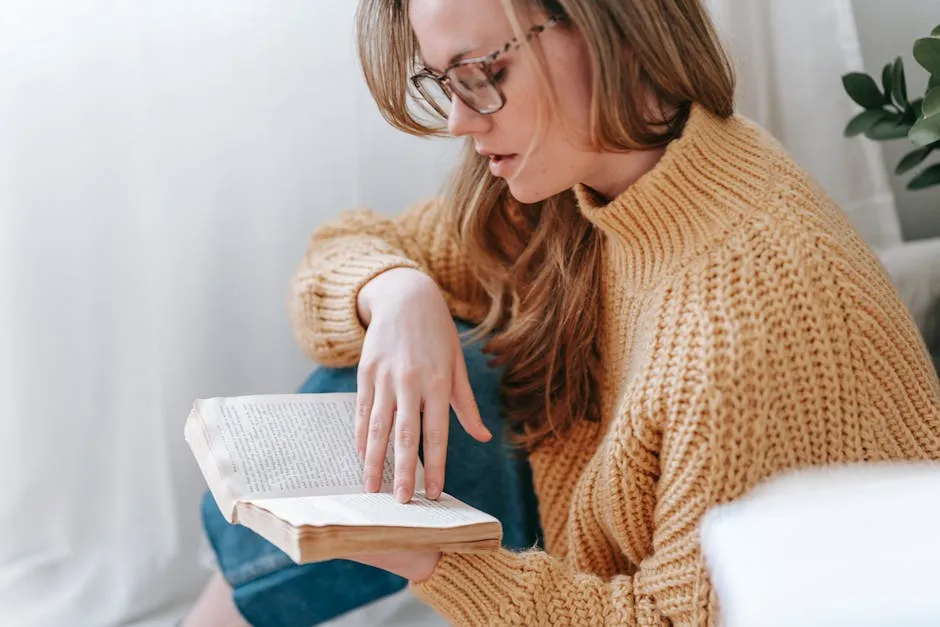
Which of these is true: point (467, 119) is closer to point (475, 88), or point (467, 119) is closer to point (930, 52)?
point (475, 88)

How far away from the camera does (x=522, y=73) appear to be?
73cm

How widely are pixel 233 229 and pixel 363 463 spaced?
52 centimetres

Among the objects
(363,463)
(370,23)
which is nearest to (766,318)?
(363,463)

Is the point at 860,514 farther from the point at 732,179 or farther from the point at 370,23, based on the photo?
the point at 370,23

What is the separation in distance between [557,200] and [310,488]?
384 millimetres

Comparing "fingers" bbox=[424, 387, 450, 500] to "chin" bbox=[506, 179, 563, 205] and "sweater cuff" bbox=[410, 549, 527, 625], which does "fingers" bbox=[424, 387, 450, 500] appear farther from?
"chin" bbox=[506, 179, 563, 205]

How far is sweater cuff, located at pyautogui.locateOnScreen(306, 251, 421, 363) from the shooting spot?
955 mm

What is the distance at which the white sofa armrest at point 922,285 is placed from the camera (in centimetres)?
104

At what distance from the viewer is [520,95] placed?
745mm

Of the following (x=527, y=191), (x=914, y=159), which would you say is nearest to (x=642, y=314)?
(x=527, y=191)

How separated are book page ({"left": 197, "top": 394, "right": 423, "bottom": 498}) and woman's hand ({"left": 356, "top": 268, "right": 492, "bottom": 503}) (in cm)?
3

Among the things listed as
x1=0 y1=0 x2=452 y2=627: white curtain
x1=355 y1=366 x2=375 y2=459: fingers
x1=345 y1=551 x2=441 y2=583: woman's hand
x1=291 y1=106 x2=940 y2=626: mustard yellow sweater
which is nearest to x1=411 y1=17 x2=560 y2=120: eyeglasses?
x1=291 y1=106 x2=940 y2=626: mustard yellow sweater

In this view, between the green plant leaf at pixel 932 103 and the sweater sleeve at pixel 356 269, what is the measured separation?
47cm

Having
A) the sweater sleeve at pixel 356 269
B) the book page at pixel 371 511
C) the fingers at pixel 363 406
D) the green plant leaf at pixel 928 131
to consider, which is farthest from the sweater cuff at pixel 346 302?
the green plant leaf at pixel 928 131
